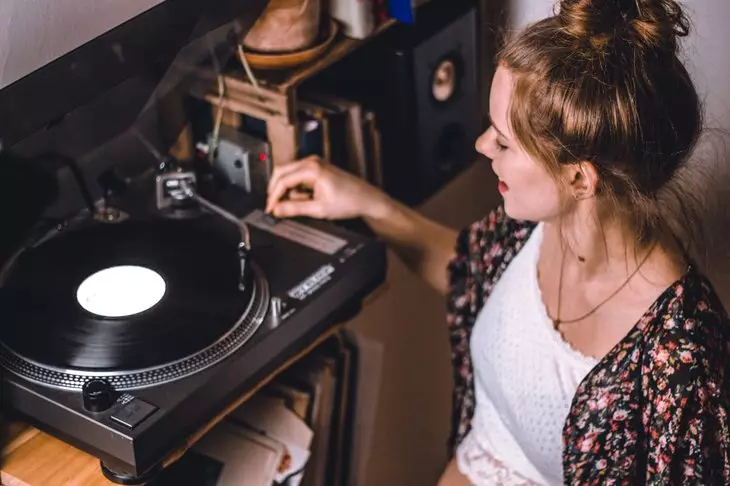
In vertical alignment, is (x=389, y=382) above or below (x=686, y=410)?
below

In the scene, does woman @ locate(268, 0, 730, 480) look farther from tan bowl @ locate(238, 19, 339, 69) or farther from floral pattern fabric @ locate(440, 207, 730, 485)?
tan bowl @ locate(238, 19, 339, 69)

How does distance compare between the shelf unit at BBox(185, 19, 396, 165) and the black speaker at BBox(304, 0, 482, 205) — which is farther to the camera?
the black speaker at BBox(304, 0, 482, 205)

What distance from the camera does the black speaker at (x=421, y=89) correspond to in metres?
1.68

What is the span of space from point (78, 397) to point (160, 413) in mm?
101

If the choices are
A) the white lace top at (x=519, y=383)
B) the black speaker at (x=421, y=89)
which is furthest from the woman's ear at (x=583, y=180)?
the black speaker at (x=421, y=89)

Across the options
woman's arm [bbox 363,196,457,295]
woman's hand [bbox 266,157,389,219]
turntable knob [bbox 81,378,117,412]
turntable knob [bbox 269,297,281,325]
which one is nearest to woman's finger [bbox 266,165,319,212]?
woman's hand [bbox 266,157,389,219]

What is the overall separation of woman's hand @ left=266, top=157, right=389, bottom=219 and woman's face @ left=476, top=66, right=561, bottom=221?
0.25m

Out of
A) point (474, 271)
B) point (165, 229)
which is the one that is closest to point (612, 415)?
point (474, 271)

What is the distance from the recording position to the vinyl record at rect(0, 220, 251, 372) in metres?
1.27

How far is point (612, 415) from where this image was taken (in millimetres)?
1353

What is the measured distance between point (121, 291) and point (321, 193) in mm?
323

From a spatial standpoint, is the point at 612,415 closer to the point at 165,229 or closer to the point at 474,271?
the point at 474,271

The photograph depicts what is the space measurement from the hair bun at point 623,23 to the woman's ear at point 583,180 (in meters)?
0.14

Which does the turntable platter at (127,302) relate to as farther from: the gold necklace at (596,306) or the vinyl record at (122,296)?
the gold necklace at (596,306)
